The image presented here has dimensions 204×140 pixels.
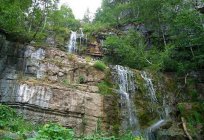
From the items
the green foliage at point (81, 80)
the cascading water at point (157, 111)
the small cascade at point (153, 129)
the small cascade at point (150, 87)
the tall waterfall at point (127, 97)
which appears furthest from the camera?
the small cascade at point (150, 87)

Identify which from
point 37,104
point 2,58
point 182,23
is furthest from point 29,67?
point 182,23

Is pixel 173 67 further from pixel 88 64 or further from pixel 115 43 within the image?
pixel 88 64

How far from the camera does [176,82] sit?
64.8 feet

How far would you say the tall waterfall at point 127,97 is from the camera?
1551cm

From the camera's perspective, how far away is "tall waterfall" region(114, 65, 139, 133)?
1551 centimetres

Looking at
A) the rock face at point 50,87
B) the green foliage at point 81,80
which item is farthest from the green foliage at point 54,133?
the green foliage at point 81,80

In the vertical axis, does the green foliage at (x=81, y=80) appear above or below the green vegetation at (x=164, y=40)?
below

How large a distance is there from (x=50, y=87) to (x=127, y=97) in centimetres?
445

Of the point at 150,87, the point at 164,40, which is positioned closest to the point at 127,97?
the point at 150,87

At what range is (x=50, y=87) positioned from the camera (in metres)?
14.6

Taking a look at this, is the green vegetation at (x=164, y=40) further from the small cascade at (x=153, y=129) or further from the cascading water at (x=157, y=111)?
the small cascade at (x=153, y=129)

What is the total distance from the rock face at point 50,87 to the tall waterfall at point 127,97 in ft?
4.00

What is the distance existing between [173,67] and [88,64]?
6899mm

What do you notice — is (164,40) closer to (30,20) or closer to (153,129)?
(153,129)
